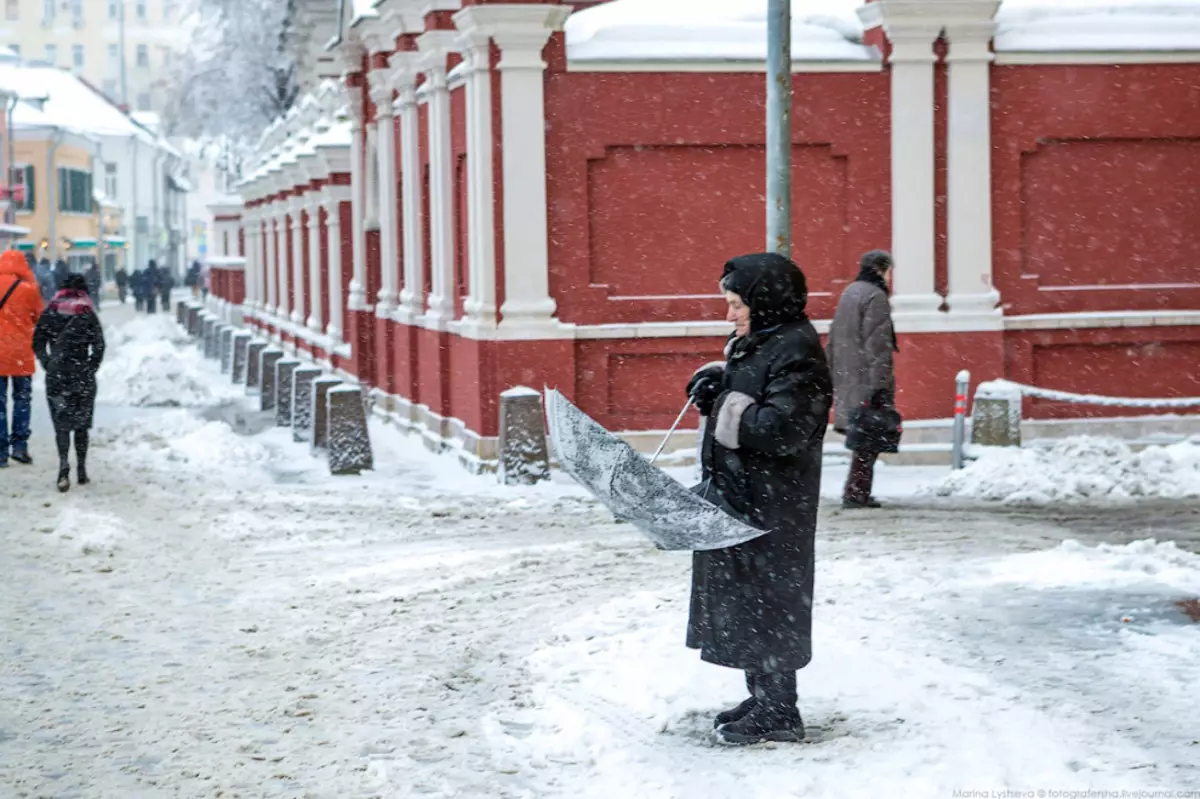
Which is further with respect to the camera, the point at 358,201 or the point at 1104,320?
the point at 358,201

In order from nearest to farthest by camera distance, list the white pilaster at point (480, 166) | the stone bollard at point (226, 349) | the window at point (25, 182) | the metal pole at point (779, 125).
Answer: the metal pole at point (779, 125) < the white pilaster at point (480, 166) < the stone bollard at point (226, 349) < the window at point (25, 182)

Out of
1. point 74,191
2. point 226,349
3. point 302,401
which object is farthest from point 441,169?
point 74,191

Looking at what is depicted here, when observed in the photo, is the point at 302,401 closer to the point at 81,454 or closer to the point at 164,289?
the point at 81,454

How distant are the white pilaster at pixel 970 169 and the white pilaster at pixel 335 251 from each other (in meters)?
11.8

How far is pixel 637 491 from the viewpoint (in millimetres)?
6426

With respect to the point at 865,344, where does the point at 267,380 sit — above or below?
below

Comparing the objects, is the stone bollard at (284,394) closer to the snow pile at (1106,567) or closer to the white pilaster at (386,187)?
the white pilaster at (386,187)

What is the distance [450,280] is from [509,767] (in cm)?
1063

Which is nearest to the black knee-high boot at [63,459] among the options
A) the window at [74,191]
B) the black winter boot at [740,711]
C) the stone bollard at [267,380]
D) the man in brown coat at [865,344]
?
the man in brown coat at [865,344]

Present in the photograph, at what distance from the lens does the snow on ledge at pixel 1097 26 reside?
15.6 metres

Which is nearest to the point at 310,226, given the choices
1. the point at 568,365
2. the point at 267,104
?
the point at 568,365

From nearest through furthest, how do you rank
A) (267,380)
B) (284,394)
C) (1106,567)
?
(1106,567) → (284,394) → (267,380)

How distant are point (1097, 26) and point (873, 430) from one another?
5418 millimetres

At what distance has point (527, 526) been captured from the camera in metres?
12.2
